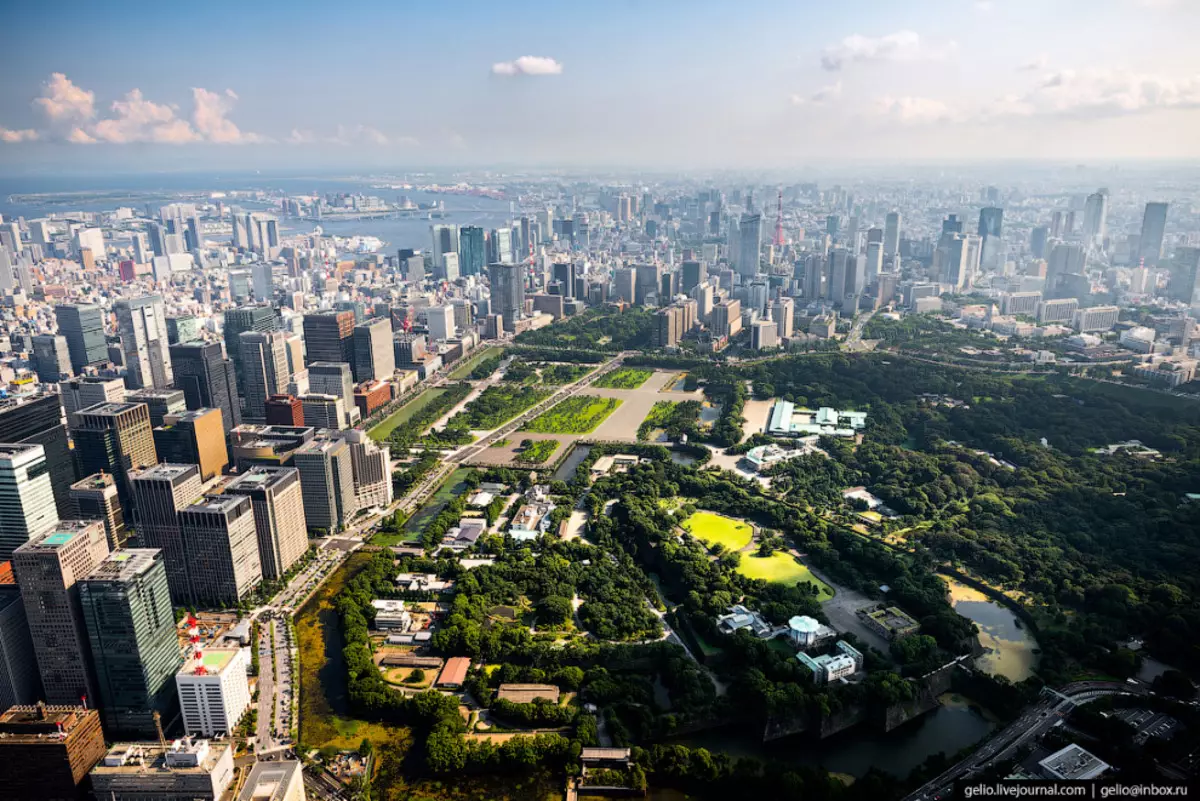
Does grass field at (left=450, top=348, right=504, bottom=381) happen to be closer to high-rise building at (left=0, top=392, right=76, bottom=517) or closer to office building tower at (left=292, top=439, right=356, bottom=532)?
office building tower at (left=292, top=439, right=356, bottom=532)

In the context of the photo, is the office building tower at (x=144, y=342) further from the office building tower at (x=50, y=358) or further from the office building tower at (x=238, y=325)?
the office building tower at (x=238, y=325)

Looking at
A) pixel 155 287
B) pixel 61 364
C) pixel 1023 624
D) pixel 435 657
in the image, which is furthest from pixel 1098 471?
pixel 155 287

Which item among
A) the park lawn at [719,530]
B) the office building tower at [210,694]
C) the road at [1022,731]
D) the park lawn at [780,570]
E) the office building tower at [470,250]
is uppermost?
the office building tower at [470,250]

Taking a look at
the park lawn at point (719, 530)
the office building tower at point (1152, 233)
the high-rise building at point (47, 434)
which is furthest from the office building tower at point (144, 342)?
the office building tower at point (1152, 233)

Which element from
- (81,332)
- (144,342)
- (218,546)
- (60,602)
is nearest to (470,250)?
(144,342)

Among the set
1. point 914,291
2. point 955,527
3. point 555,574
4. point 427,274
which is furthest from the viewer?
point 427,274

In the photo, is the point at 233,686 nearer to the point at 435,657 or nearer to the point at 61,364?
the point at 435,657
